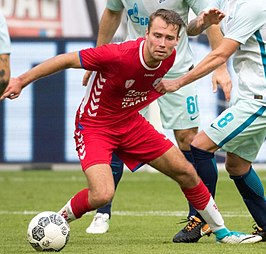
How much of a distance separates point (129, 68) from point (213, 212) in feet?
4.18

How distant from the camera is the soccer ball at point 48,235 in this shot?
7.92 m

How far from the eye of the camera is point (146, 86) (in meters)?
8.36

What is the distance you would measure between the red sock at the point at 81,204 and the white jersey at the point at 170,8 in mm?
1838

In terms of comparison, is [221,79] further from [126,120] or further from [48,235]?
[48,235]

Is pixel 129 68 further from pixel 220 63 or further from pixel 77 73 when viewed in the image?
pixel 77 73

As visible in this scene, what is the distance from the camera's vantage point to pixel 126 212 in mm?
11312

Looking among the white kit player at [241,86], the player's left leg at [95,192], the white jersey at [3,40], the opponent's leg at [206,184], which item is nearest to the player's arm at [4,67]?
the white jersey at [3,40]

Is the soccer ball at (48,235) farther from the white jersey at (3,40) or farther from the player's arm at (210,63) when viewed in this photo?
the white jersey at (3,40)

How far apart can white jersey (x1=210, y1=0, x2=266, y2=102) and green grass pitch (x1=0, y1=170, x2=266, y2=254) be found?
1215 millimetres

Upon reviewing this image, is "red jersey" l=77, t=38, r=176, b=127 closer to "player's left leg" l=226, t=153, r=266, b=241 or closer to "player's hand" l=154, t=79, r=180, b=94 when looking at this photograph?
"player's hand" l=154, t=79, r=180, b=94

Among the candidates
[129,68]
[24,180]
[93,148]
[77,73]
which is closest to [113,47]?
[129,68]

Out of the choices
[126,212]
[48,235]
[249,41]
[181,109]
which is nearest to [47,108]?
[126,212]

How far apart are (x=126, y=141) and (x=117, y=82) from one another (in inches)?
18.9

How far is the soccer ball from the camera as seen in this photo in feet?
26.0
